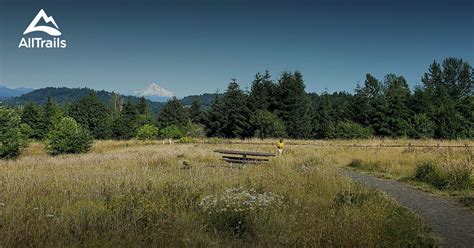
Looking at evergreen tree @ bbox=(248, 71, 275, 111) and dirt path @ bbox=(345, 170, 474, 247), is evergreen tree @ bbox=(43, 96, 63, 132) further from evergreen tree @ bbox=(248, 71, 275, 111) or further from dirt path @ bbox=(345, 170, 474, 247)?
dirt path @ bbox=(345, 170, 474, 247)

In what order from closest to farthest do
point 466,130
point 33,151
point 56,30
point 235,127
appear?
1. point 56,30
2. point 33,151
3. point 466,130
4. point 235,127

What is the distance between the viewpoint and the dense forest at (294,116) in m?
49.9

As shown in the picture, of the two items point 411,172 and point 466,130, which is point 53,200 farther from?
point 466,130

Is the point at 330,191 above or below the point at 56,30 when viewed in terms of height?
below

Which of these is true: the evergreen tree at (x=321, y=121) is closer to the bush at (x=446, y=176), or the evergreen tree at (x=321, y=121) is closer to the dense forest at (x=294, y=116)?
the dense forest at (x=294, y=116)

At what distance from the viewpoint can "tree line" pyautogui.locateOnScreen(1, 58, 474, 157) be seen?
4994cm

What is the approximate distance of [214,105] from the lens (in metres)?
68.6

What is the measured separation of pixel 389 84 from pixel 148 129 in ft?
167

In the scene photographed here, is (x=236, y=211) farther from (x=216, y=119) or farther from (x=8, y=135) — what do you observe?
(x=216, y=119)

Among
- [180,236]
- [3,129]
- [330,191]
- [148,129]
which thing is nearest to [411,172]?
[330,191]

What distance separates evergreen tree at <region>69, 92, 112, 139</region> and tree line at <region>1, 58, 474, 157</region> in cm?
20

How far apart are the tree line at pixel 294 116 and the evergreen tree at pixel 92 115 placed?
203mm

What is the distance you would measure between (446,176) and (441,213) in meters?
4.14

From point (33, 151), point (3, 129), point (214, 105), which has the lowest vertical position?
point (33, 151)
